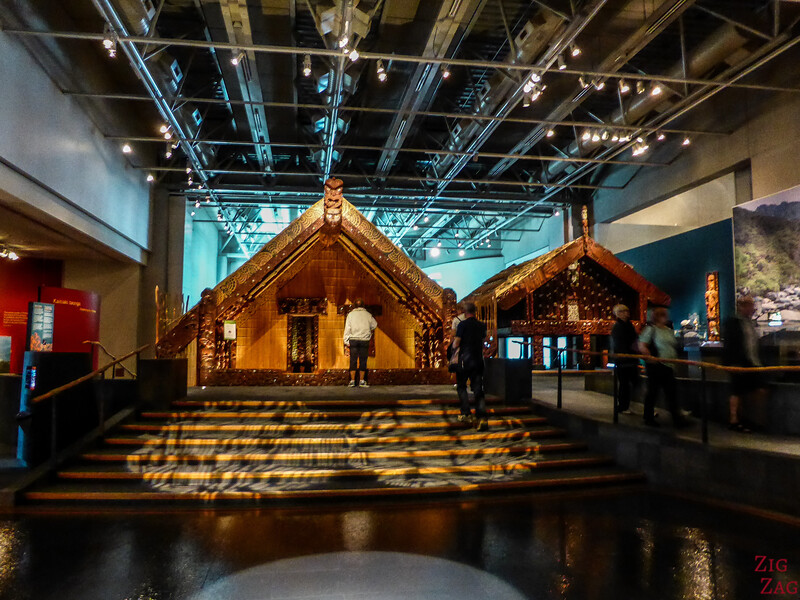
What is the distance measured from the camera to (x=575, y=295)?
1310cm

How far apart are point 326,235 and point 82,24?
229 inches

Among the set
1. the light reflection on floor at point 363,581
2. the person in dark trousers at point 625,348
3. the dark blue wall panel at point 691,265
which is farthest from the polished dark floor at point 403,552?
the dark blue wall panel at point 691,265

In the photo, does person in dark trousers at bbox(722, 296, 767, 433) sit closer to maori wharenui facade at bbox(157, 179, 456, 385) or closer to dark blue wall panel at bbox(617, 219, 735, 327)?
maori wharenui facade at bbox(157, 179, 456, 385)

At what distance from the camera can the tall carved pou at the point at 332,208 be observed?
9.18 metres

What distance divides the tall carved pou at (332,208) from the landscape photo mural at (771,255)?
310 inches

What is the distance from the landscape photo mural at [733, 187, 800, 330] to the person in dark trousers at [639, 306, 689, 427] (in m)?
5.29

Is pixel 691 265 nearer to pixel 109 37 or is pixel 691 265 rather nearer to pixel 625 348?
pixel 625 348

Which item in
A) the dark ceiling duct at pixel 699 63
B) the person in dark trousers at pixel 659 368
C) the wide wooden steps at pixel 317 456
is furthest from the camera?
the dark ceiling duct at pixel 699 63

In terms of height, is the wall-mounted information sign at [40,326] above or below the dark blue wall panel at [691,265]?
below

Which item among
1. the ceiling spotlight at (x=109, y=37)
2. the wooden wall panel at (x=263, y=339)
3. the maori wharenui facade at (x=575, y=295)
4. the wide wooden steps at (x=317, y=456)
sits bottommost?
the wide wooden steps at (x=317, y=456)

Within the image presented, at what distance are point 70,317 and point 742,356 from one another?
1092cm

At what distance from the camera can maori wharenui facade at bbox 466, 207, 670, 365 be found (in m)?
12.6

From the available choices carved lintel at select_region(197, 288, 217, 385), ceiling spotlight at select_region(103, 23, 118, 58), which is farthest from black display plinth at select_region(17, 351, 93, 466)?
ceiling spotlight at select_region(103, 23, 118, 58)

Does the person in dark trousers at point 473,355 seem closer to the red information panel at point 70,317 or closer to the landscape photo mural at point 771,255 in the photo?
the landscape photo mural at point 771,255
